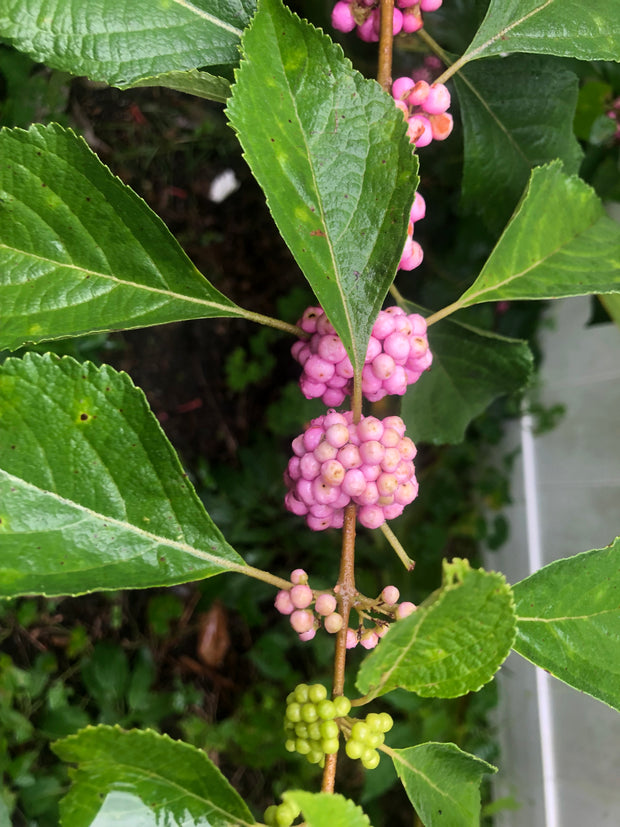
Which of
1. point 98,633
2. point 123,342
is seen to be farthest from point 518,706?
point 123,342

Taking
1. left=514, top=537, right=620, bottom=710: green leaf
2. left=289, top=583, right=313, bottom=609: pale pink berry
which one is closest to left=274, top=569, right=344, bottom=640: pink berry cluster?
left=289, top=583, right=313, bottom=609: pale pink berry

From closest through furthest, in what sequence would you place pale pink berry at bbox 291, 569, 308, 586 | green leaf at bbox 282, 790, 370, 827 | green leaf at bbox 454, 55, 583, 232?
green leaf at bbox 282, 790, 370, 827
pale pink berry at bbox 291, 569, 308, 586
green leaf at bbox 454, 55, 583, 232

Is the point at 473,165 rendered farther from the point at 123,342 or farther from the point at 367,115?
the point at 123,342

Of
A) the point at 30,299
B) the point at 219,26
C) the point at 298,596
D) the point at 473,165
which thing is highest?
the point at 473,165

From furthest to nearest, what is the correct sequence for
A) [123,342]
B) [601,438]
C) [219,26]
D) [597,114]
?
1. [601,438]
2. [123,342]
3. [597,114]
4. [219,26]

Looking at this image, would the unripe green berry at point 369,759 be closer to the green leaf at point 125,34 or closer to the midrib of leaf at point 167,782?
the midrib of leaf at point 167,782

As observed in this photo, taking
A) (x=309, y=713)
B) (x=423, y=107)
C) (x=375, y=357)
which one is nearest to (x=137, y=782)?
(x=309, y=713)

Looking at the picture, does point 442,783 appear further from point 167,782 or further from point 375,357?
point 375,357

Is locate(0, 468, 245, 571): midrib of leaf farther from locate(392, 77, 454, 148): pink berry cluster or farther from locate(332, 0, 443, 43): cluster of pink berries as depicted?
locate(332, 0, 443, 43): cluster of pink berries
